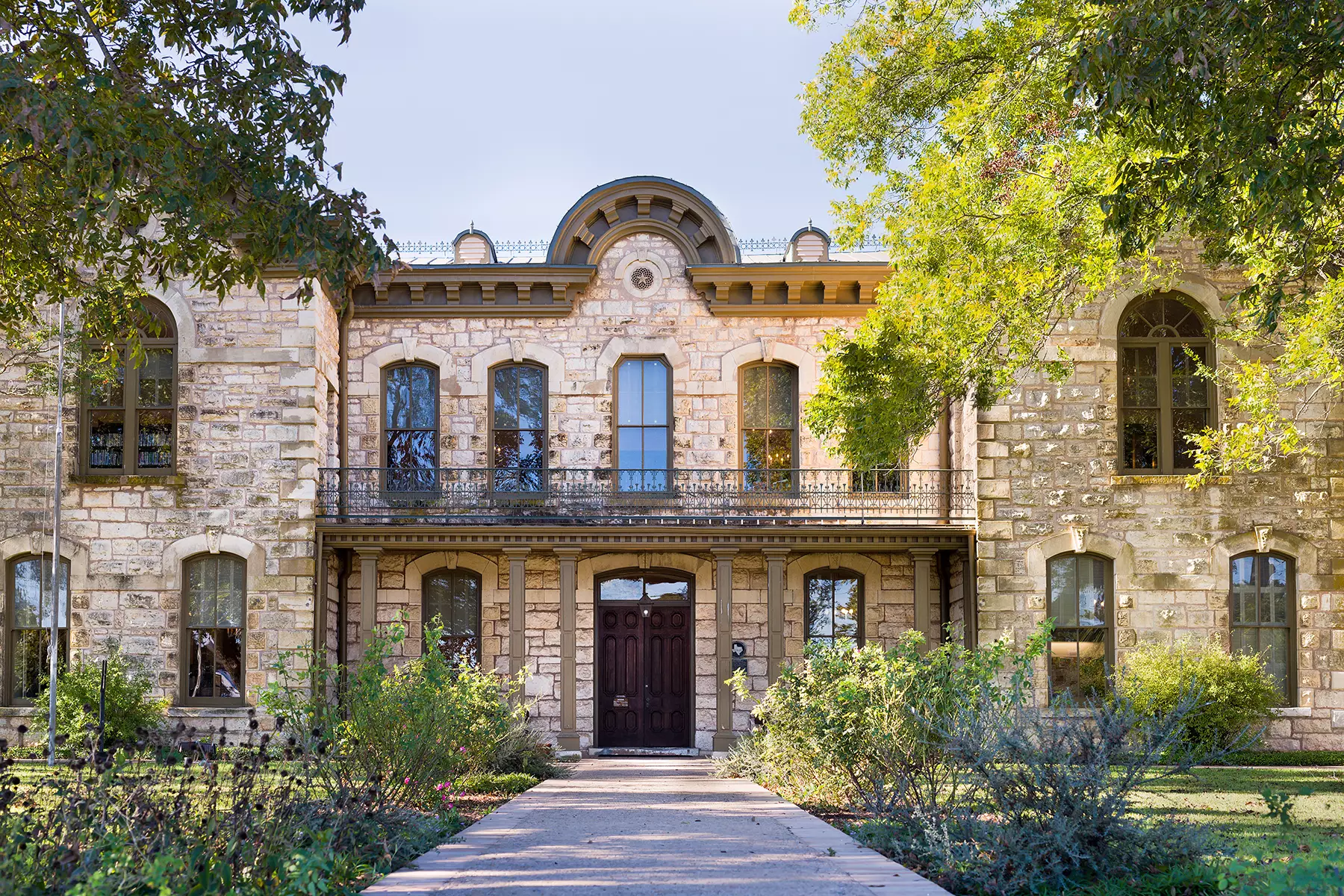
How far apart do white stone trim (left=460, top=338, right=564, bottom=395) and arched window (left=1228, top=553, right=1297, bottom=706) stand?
9955 millimetres

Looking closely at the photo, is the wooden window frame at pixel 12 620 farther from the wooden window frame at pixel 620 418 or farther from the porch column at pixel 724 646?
the porch column at pixel 724 646

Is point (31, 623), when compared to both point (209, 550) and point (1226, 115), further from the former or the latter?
point (1226, 115)

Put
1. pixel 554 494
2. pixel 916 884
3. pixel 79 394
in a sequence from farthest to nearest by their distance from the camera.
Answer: pixel 554 494 < pixel 79 394 < pixel 916 884

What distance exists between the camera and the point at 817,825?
10.0 meters

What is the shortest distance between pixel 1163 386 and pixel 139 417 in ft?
46.9

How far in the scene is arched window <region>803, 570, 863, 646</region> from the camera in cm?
2022

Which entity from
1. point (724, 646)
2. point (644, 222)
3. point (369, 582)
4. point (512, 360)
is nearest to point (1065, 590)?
point (724, 646)

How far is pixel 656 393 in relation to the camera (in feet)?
67.4

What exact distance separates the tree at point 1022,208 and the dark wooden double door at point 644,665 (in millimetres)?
5286

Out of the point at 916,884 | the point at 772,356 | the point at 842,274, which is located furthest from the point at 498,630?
the point at 916,884

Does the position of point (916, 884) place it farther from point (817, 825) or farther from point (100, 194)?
point (100, 194)

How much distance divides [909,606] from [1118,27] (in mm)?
12409

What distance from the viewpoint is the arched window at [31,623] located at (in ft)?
62.1

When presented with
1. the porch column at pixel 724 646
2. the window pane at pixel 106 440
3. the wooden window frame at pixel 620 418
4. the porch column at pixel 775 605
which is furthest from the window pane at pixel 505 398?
the window pane at pixel 106 440
